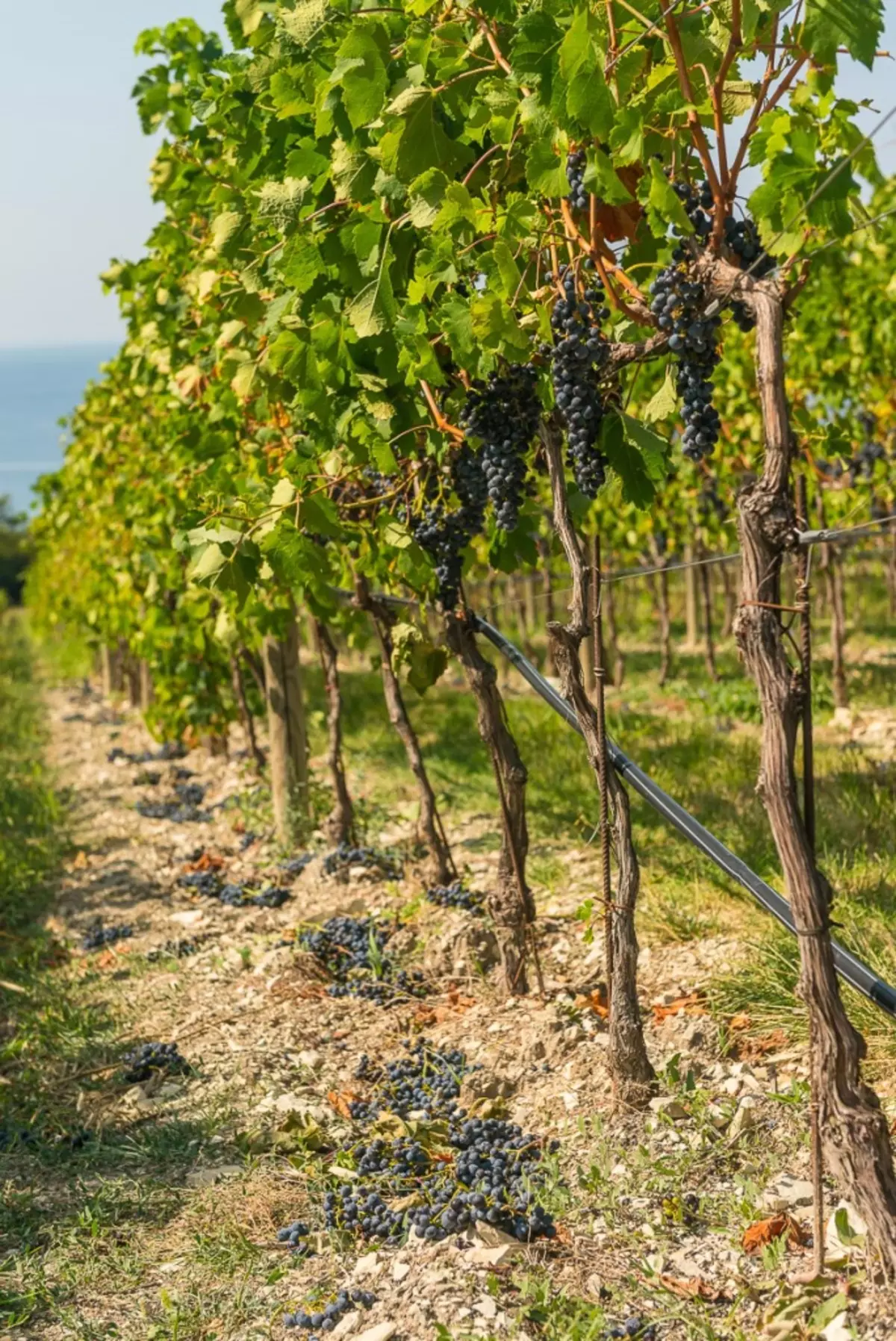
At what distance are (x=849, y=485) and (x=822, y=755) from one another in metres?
3.55

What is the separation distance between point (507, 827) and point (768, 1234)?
165 centimetres

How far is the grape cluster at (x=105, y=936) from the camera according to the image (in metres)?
5.38

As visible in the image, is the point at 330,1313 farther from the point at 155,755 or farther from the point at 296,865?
the point at 155,755

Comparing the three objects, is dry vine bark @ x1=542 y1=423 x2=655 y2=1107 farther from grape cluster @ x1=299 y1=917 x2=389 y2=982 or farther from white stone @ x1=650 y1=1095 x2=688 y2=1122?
grape cluster @ x1=299 y1=917 x2=389 y2=982

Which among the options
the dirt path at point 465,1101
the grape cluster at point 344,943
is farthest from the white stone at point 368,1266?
the grape cluster at point 344,943

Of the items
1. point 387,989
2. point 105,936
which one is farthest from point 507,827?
point 105,936

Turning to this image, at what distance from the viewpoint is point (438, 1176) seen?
9.73ft

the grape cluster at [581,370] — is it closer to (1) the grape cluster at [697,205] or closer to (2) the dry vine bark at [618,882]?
(2) the dry vine bark at [618,882]

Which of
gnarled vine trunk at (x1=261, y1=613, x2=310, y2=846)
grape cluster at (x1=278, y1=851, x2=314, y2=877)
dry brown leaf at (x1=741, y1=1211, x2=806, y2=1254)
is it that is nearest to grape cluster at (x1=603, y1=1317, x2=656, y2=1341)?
dry brown leaf at (x1=741, y1=1211, x2=806, y2=1254)

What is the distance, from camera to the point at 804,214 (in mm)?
2199

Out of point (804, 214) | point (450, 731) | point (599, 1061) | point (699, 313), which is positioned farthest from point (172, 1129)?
point (450, 731)

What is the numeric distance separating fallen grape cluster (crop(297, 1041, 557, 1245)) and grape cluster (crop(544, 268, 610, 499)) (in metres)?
1.65

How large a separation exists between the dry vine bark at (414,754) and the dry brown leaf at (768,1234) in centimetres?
243

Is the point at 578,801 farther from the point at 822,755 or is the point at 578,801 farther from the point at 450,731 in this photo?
the point at 450,731
